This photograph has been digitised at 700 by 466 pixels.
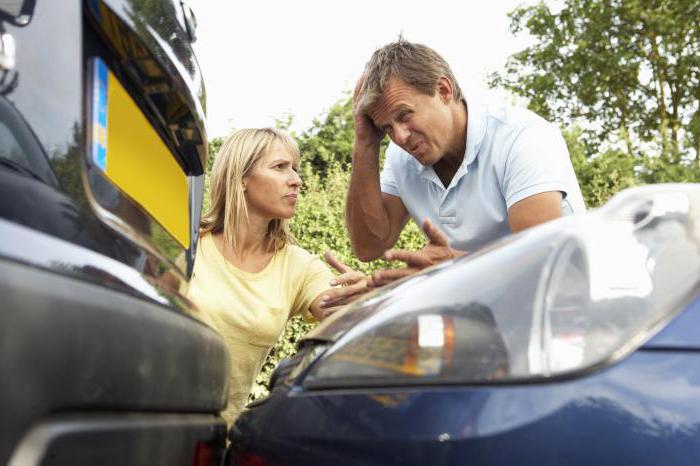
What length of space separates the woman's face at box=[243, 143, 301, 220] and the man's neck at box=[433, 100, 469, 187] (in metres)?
0.77

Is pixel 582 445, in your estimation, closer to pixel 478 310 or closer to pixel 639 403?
pixel 639 403

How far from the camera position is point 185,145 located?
207 centimetres

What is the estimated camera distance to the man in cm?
287

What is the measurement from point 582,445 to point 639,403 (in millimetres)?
83

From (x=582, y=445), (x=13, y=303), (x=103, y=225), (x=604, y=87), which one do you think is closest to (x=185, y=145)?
(x=103, y=225)

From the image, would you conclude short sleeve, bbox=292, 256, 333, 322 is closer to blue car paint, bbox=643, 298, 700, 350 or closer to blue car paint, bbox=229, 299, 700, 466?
blue car paint, bbox=229, 299, 700, 466

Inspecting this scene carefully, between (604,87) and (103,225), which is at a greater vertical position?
(604,87)

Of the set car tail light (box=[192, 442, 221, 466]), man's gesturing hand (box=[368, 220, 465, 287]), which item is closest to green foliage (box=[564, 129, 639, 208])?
man's gesturing hand (box=[368, 220, 465, 287])

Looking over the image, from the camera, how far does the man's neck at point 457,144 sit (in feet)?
10.3

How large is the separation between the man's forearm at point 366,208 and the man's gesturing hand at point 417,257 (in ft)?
4.15

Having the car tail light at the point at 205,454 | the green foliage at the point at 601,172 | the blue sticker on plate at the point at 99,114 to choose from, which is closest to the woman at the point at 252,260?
the car tail light at the point at 205,454

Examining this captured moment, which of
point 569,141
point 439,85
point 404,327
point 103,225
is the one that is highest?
point 569,141

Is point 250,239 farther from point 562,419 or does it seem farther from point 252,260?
point 562,419

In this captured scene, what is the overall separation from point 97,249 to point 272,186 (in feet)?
7.91
